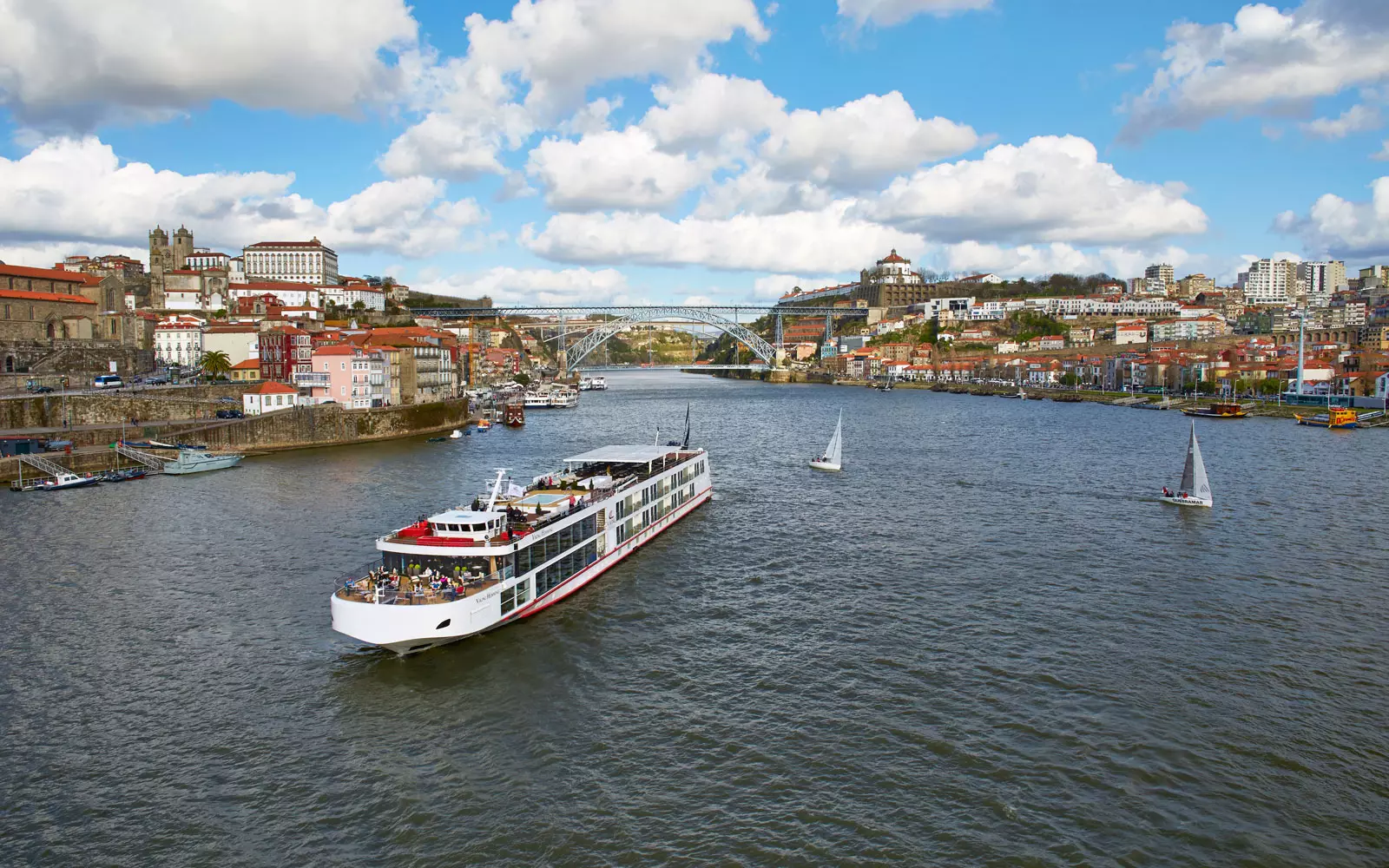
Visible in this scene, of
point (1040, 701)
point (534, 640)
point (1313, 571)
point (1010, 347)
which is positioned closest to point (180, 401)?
point (534, 640)

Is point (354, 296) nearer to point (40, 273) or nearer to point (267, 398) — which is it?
point (40, 273)

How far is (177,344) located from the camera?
217ft

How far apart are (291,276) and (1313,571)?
11215 centimetres

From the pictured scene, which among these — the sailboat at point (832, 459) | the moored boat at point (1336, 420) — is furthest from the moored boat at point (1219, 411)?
the sailboat at point (832, 459)

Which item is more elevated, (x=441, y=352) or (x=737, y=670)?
(x=441, y=352)

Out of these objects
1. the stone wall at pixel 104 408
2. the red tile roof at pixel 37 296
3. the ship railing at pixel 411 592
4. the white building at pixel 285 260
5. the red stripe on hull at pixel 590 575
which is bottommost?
the red stripe on hull at pixel 590 575

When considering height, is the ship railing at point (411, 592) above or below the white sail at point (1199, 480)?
below

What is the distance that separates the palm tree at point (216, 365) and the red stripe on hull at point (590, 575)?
43.3 meters

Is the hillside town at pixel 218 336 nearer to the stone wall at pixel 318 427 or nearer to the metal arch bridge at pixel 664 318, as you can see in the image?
the stone wall at pixel 318 427

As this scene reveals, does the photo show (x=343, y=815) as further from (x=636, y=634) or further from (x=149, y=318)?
(x=149, y=318)

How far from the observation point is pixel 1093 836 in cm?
962

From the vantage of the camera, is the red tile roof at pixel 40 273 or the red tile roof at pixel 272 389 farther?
the red tile roof at pixel 40 273

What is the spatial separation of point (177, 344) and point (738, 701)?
6778 cm

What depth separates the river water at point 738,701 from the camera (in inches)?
384
